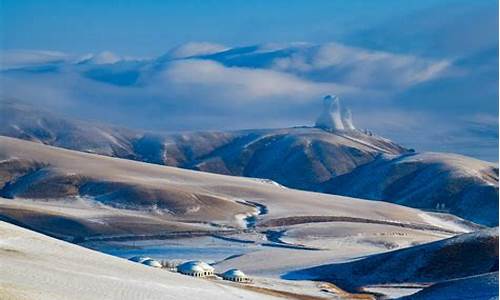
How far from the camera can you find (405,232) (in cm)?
16688

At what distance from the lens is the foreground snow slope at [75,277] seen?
44.3 m

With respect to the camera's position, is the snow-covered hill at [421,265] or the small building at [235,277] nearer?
the small building at [235,277]

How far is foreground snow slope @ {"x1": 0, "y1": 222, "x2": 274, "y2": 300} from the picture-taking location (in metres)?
44.3

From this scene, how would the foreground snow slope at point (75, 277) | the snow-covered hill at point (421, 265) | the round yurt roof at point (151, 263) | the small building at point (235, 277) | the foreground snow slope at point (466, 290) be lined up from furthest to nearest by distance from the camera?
the snow-covered hill at point (421, 265) → the round yurt roof at point (151, 263) → the small building at point (235, 277) → the foreground snow slope at point (466, 290) → the foreground snow slope at point (75, 277)

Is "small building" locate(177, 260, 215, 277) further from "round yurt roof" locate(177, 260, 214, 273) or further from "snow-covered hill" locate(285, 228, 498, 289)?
"snow-covered hill" locate(285, 228, 498, 289)

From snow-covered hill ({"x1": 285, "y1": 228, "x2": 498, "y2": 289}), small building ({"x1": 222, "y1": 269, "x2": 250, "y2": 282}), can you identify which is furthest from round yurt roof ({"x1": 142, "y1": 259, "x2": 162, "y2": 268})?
snow-covered hill ({"x1": 285, "y1": 228, "x2": 498, "y2": 289})

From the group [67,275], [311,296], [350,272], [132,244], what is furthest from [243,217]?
[67,275]

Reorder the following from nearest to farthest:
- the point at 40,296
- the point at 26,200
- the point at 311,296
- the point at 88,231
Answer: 1. the point at 40,296
2. the point at 311,296
3. the point at 88,231
4. the point at 26,200

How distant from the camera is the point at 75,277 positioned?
4975cm

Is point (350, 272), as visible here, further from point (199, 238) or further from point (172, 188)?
point (172, 188)

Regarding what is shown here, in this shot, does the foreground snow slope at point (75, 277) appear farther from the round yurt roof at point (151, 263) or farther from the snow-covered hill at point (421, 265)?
the snow-covered hill at point (421, 265)

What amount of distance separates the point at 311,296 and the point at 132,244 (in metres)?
69.7

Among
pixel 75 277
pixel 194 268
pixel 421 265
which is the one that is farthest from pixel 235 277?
pixel 75 277

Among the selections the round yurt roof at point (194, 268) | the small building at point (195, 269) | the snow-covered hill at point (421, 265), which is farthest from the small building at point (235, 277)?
the snow-covered hill at point (421, 265)
